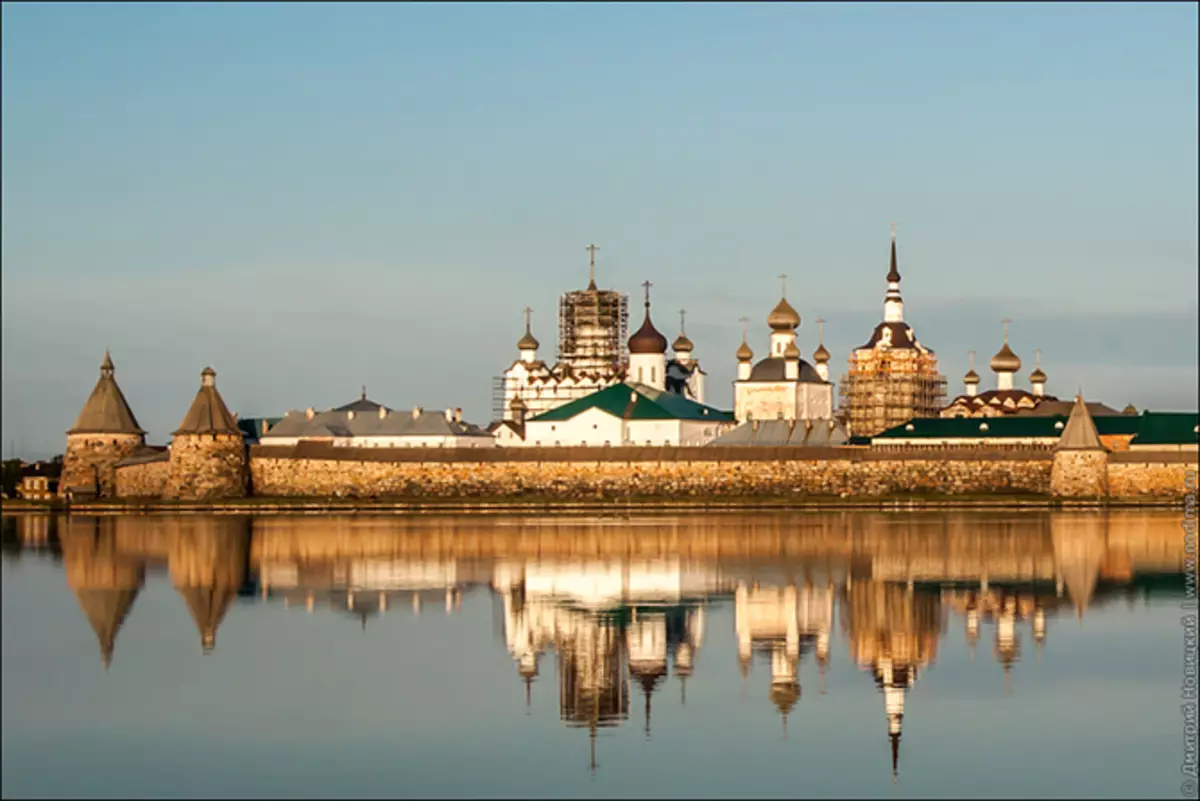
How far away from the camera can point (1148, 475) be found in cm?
4481

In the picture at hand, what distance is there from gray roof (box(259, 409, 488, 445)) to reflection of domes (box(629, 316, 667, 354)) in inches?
223

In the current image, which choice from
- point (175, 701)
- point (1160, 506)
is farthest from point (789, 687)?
point (1160, 506)

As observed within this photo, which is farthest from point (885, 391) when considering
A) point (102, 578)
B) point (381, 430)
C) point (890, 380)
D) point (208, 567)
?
point (102, 578)

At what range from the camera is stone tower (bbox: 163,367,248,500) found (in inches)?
1843

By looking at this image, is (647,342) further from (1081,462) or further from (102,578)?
(102,578)

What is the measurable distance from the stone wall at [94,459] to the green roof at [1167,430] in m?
25.3

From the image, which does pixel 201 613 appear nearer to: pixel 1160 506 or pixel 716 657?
pixel 716 657

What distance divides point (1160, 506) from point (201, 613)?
26.4m

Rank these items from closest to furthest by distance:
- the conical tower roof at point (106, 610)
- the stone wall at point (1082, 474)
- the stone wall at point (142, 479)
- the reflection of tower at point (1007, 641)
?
the reflection of tower at point (1007, 641), the conical tower roof at point (106, 610), the stone wall at point (1082, 474), the stone wall at point (142, 479)

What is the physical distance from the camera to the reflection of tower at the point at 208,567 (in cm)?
→ 2203

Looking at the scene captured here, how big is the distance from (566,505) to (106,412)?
12.5 metres

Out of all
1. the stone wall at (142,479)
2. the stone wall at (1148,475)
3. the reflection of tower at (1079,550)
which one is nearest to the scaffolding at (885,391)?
the stone wall at (1148,475)

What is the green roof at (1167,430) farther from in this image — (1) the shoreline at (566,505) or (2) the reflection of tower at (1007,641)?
(2) the reflection of tower at (1007,641)

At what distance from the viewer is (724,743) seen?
547 inches
